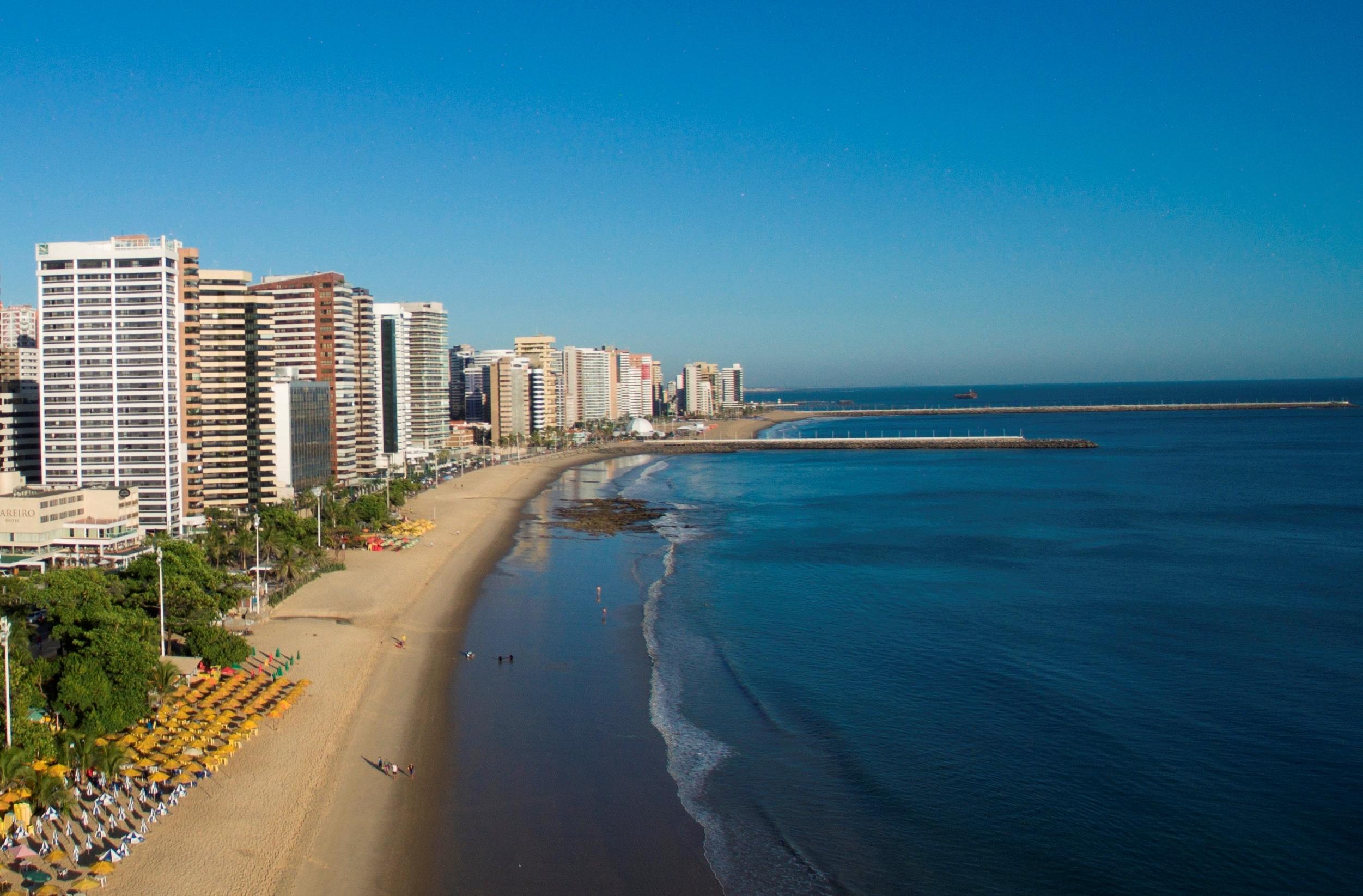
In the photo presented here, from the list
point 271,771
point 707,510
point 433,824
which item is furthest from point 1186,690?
point 707,510

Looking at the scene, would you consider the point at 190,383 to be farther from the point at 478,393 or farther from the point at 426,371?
the point at 478,393

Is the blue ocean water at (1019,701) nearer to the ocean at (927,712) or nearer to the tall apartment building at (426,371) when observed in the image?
the ocean at (927,712)

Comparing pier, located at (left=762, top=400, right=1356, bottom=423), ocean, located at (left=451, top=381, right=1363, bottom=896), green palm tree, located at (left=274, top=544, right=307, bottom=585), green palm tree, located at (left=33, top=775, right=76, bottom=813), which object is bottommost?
ocean, located at (left=451, top=381, right=1363, bottom=896)

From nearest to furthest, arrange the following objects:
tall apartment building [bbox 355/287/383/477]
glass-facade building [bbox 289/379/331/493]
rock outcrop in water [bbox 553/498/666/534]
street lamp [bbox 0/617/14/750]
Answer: street lamp [bbox 0/617/14/750] → glass-facade building [bbox 289/379/331/493] → rock outcrop in water [bbox 553/498/666/534] → tall apartment building [bbox 355/287/383/477]

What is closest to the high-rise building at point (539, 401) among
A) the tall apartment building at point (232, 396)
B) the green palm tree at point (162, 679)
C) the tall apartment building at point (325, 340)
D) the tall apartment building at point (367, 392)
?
the tall apartment building at point (367, 392)

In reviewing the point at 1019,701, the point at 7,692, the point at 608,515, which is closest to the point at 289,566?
the point at 7,692

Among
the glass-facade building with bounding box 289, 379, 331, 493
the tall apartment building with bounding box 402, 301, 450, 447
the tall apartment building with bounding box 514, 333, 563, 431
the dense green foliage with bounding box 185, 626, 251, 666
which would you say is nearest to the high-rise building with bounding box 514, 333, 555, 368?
the tall apartment building with bounding box 514, 333, 563, 431

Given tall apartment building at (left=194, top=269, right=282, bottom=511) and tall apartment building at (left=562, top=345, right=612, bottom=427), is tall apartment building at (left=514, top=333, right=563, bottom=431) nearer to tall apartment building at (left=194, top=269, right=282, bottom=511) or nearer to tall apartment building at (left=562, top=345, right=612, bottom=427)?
tall apartment building at (left=562, top=345, right=612, bottom=427)
